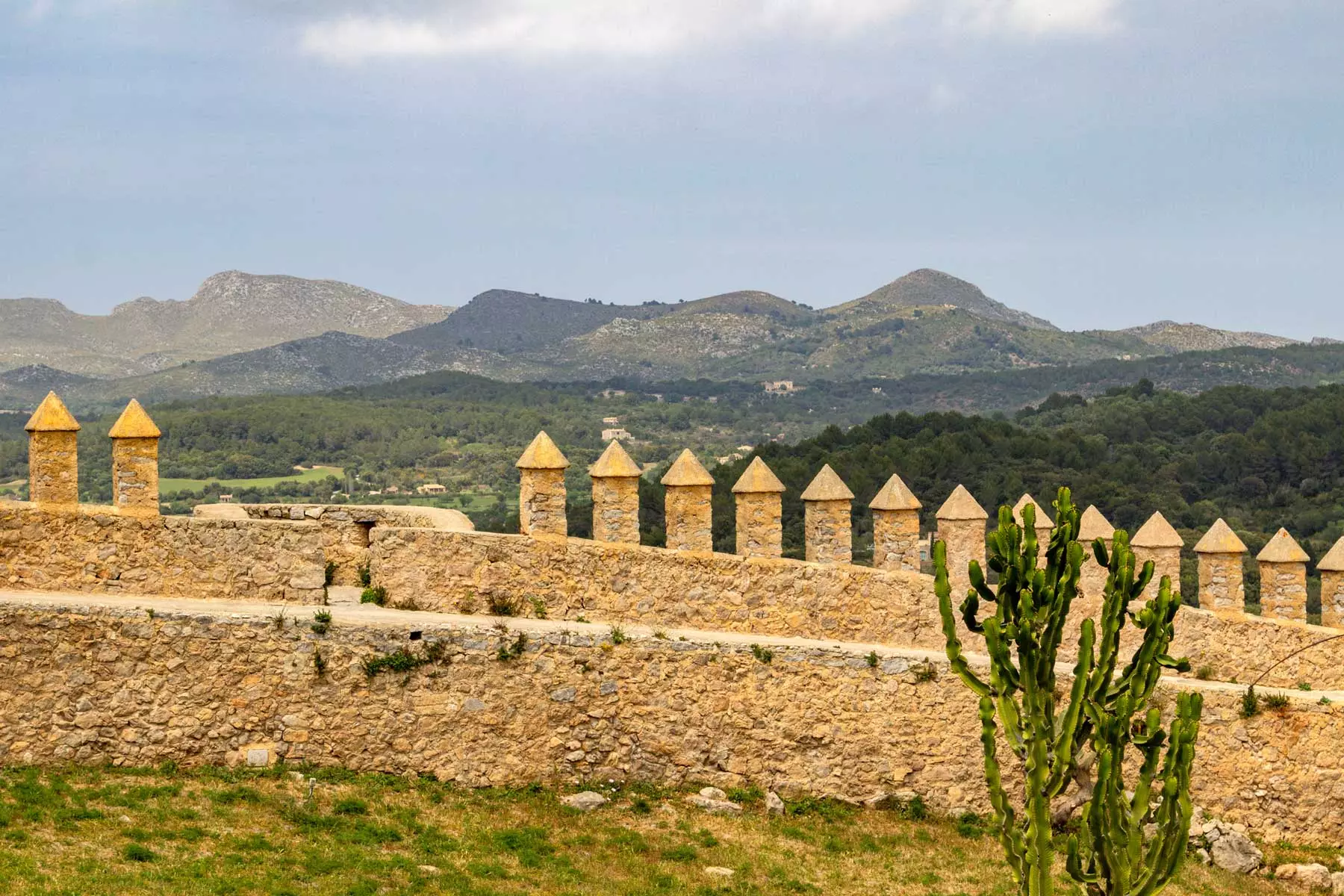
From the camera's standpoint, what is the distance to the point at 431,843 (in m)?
12.5

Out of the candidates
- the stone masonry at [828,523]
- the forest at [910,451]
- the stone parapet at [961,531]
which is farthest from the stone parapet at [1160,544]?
the forest at [910,451]

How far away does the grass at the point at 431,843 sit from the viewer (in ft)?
37.0

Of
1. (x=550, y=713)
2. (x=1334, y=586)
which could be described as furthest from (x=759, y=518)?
(x=1334, y=586)

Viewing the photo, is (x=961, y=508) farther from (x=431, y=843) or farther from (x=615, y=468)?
(x=431, y=843)

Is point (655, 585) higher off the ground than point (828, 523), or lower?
lower

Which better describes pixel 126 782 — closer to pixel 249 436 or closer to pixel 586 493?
pixel 586 493

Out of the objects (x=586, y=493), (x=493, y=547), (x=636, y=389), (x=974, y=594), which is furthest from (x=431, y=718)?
(x=636, y=389)

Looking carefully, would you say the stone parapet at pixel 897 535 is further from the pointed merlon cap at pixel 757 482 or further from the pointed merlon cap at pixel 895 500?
the pointed merlon cap at pixel 757 482

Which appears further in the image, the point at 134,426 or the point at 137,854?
the point at 134,426

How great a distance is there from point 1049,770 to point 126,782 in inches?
302

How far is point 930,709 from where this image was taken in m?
14.9

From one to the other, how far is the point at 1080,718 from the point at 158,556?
357 inches

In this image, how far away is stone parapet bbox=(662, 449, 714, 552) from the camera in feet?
54.1

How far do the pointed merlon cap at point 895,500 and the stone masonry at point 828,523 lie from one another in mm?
511
